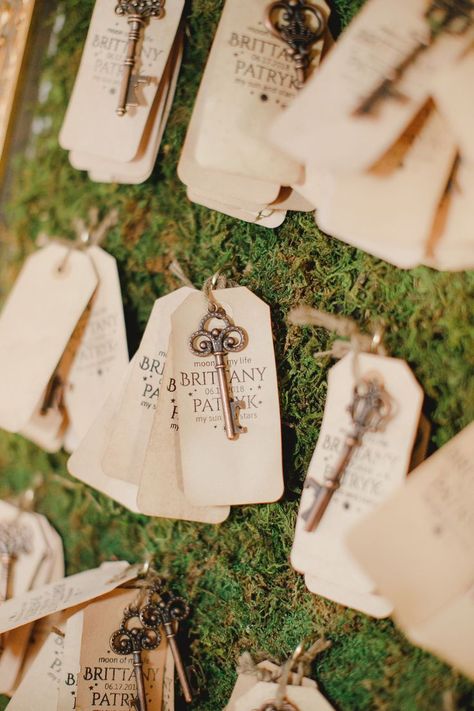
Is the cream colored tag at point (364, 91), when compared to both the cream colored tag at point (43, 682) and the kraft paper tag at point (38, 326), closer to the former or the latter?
the kraft paper tag at point (38, 326)

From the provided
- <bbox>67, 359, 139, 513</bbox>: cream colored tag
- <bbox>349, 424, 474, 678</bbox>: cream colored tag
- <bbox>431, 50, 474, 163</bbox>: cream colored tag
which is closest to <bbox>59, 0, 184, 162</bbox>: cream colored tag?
<bbox>67, 359, 139, 513</bbox>: cream colored tag

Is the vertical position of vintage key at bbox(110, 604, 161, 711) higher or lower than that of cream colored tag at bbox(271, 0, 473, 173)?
lower

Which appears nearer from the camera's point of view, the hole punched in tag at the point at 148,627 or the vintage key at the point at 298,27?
the vintage key at the point at 298,27

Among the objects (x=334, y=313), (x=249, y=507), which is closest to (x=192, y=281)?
(x=334, y=313)

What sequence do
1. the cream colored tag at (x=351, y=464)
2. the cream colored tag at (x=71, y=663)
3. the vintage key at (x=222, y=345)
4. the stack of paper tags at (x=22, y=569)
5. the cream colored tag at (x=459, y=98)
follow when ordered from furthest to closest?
1. the stack of paper tags at (x=22, y=569)
2. the cream colored tag at (x=71, y=663)
3. the vintage key at (x=222, y=345)
4. the cream colored tag at (x=351, y=464)
5. the cream colored tag at (x=459, y=98)

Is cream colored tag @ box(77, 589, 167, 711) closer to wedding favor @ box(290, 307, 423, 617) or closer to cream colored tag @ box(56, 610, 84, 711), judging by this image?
cream colored tag @ box(56, 610, 84, 711)

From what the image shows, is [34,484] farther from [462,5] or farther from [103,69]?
[462,5]

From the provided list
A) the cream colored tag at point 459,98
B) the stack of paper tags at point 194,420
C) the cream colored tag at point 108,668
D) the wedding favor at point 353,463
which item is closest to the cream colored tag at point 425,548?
the wedding favor at point 353,463
